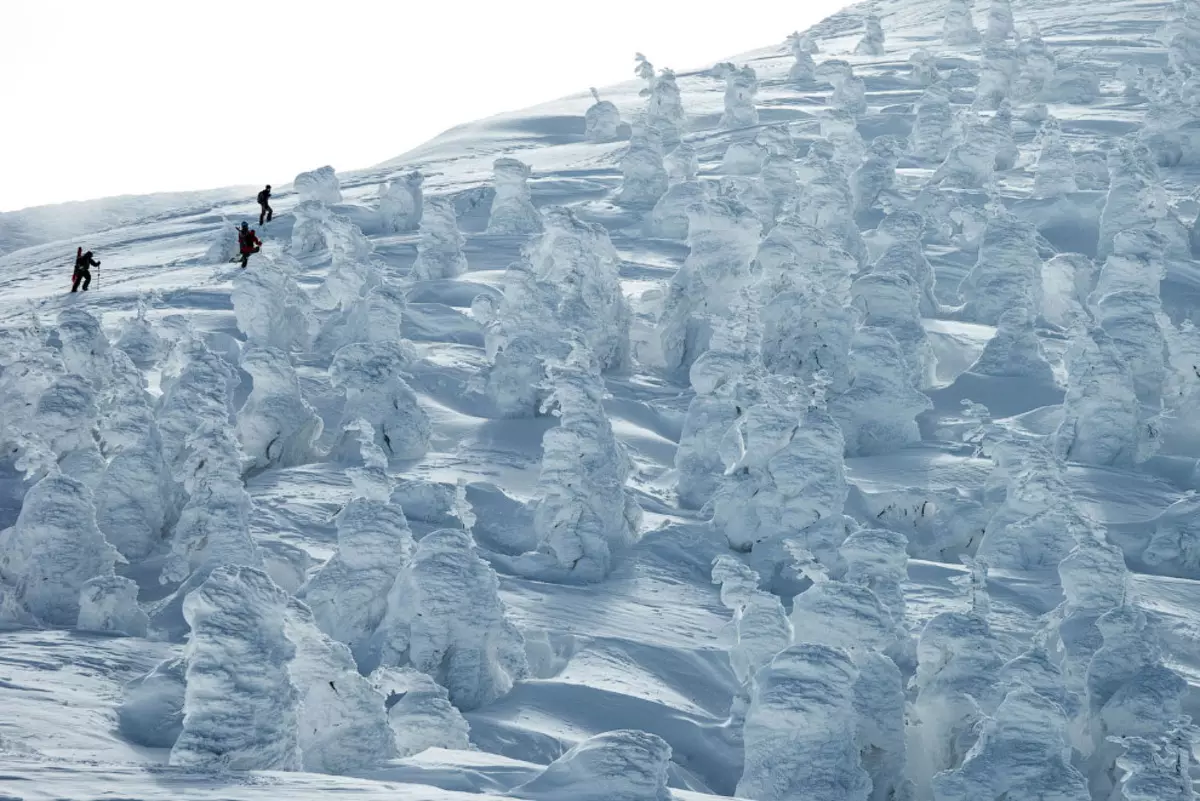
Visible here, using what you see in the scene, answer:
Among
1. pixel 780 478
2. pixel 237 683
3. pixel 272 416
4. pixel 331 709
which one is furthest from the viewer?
pixel 272 416

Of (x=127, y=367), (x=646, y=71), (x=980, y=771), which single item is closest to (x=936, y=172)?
(x=646, y=71)

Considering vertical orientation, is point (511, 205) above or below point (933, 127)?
above

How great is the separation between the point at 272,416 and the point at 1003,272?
20.1 m

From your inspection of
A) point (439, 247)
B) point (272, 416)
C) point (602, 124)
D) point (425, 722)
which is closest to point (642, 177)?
point (439, 247)

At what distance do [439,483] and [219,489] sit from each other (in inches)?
163

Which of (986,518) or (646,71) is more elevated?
(646,71)

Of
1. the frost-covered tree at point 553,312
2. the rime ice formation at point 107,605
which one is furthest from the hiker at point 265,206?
the rime ice formation at point 107,605

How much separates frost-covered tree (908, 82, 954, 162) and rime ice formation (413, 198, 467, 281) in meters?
20.9

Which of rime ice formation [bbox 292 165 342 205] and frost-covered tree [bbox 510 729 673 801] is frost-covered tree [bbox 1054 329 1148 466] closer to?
frost-covered tree [bbox 510 729 673 801]

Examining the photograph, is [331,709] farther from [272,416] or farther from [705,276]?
[705,276]

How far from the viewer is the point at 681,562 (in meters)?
27.6

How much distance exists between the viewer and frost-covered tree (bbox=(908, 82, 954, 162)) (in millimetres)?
57156

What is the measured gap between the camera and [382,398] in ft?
100

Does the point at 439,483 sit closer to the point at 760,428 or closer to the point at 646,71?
the point at 760,428
